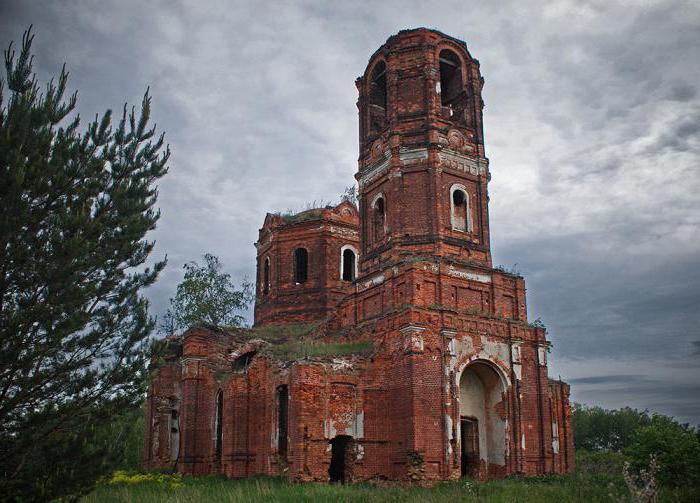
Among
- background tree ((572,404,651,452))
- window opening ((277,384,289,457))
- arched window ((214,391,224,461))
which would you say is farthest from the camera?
background tree ((572,404,651,452))

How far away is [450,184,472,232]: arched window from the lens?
72.5 ft

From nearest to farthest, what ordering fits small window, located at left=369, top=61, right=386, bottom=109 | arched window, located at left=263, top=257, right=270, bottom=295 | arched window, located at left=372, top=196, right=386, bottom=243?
arched window, located at left=372, top=196, right=386, bottom=243 → small window, located at left=369, top=61, right=386, bottom=109 → arched window, located at left=263, top=257, right=270, bottom=295

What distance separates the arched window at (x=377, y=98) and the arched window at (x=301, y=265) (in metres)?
7.03

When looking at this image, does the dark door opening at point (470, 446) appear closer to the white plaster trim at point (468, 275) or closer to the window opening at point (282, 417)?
the white plaster trim at point (468, 275)

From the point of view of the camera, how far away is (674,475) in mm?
17453

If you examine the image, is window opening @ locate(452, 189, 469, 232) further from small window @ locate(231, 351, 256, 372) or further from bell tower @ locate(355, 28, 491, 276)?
small window @ locate(231, 351, 256, 372)

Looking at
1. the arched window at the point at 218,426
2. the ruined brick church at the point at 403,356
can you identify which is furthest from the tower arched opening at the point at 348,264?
the arched window at the point at 218,426

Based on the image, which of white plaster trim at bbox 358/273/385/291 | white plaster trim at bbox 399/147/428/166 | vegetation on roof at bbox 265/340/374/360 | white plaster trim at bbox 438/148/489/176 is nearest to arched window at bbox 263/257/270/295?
vegetation on roof at bbox 265/340/374/360

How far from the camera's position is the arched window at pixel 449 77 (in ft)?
78.9

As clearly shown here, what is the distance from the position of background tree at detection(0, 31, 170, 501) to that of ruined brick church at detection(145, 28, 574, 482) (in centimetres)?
899

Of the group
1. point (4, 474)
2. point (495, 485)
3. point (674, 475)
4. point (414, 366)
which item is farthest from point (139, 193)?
point (674, 475)

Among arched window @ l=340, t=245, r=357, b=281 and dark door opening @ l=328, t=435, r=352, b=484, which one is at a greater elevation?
arched window @ l=340, t=245, r=357, b=281

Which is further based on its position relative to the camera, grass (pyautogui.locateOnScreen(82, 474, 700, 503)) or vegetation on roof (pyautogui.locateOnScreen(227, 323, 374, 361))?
vegetation on roof (pyautogui.locateOnScreen(227, 323, 374, 361))

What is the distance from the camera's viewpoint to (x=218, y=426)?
23.6 meters
